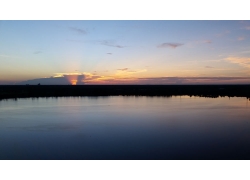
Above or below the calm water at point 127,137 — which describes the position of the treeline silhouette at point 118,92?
above

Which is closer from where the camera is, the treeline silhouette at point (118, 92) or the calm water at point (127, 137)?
the calm water at point (127, 137)

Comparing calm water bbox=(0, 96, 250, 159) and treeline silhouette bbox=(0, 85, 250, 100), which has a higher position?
treeline silhouette bbox=(0, 85, 250, 100)

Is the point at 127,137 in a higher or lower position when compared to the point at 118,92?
lower

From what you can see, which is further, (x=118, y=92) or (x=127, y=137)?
(x=118, y=92)

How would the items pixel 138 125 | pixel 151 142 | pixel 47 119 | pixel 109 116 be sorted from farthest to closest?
1. pixel 109 116
2. pixel 47 119
3. pixel 138 125
4. pixel 151 142

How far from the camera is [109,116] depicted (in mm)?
12938

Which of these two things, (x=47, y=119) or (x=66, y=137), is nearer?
(x=66, y=137)

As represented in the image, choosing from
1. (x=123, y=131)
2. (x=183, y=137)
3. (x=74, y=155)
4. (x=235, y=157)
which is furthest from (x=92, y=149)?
(x=235, y=157)

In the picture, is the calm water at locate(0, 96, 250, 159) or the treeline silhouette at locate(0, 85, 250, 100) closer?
the calm water at locate(0, 96, 250, 159)

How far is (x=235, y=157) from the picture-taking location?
6.32m

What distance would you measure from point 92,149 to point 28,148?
2.15 metres

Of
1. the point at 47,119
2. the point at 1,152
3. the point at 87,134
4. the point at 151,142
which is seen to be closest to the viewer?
the point at 1,152

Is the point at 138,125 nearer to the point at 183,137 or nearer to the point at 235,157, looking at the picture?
the point at 183,137

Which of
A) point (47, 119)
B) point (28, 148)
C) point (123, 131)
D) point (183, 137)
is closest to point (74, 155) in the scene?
point (28, 148)
